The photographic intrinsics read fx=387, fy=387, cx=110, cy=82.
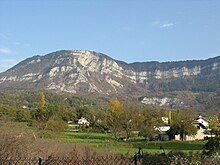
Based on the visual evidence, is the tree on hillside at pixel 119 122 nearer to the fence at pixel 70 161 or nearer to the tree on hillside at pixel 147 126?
the tree on hillside at pixel 147 126

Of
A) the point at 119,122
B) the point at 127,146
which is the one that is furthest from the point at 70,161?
the point at 119,122

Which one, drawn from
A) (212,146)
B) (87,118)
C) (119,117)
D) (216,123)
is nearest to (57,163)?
(212,146)

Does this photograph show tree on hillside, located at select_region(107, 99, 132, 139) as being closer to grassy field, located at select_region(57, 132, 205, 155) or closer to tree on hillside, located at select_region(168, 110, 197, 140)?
tree on hillside, located at select_region(168, 110, 197, 140)

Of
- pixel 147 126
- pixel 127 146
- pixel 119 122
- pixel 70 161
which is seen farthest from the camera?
pixel 119 122

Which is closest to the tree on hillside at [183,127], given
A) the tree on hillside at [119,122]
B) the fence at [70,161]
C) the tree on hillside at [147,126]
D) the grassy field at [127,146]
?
the tree on hillside at [147,126]

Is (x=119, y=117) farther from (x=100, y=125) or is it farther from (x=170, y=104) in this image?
(x=170, y=104)

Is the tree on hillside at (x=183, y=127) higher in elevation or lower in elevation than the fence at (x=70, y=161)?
lower

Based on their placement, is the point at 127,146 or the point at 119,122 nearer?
the point at 127,146

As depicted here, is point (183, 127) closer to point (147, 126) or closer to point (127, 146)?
point (147, 126)

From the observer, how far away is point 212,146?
25.6 m

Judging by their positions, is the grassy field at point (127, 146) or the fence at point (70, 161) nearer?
the fence at point (70, 161)

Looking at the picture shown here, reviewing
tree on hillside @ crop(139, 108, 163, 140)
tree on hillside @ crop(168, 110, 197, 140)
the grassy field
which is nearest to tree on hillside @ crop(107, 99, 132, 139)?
tree on hillside @ crop(139, 108, 163, 140)

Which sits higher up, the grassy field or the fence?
the fence

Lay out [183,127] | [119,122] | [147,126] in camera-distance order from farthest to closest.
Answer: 1. [119,122]
2. [147,126]
3. [183,127]
